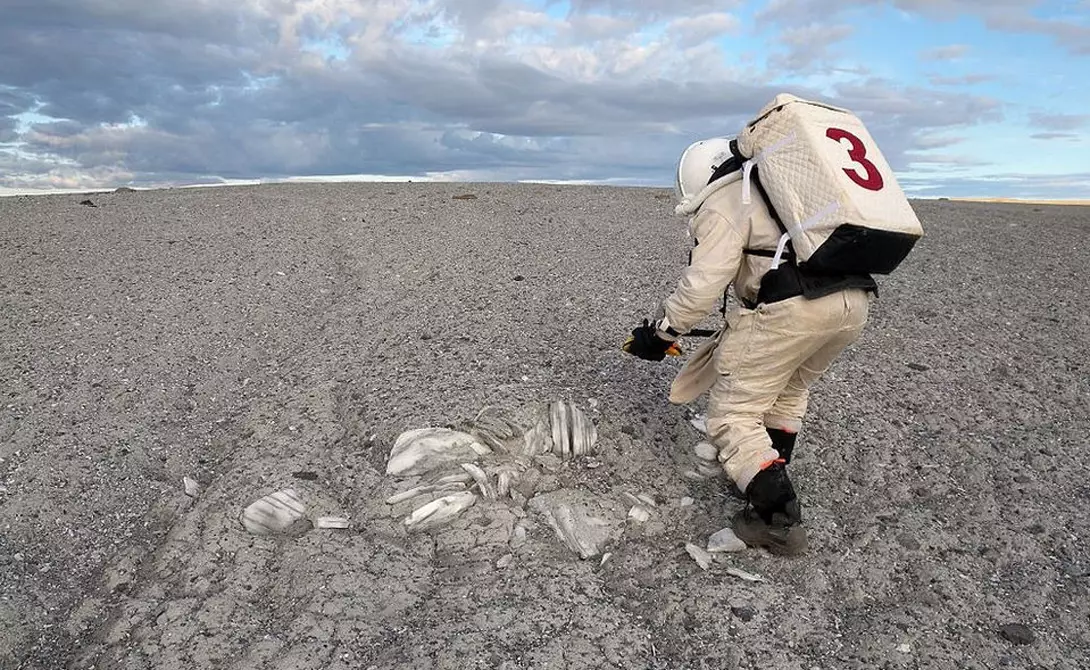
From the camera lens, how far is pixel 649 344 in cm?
464

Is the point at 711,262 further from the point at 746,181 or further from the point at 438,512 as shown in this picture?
the point at 438,512

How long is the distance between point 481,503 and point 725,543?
130 cm

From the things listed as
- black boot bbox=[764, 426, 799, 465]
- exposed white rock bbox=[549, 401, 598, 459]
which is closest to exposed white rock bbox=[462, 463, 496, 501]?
exposed white rock bbox=[549, 401, 598, 459]

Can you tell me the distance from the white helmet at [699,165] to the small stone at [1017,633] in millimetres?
2497

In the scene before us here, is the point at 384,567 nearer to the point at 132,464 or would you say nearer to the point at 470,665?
the point at 470,665

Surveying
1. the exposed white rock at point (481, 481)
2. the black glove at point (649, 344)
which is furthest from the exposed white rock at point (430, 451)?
the black glove at point (649, 344)

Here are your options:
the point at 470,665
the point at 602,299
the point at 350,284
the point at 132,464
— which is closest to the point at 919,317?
the point at 602,299

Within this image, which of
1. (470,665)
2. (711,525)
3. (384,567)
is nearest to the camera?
(470,665)

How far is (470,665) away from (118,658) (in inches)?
61.8

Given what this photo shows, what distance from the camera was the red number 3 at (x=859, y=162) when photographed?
13.2ft

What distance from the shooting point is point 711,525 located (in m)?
4.63

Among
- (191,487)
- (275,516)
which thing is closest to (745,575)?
(275,516)

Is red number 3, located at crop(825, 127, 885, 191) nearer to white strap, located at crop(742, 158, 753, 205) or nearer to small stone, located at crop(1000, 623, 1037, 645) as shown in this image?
white strap, located at crop(742, 158, 753, 205)

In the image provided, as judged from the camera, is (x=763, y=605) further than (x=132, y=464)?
No
